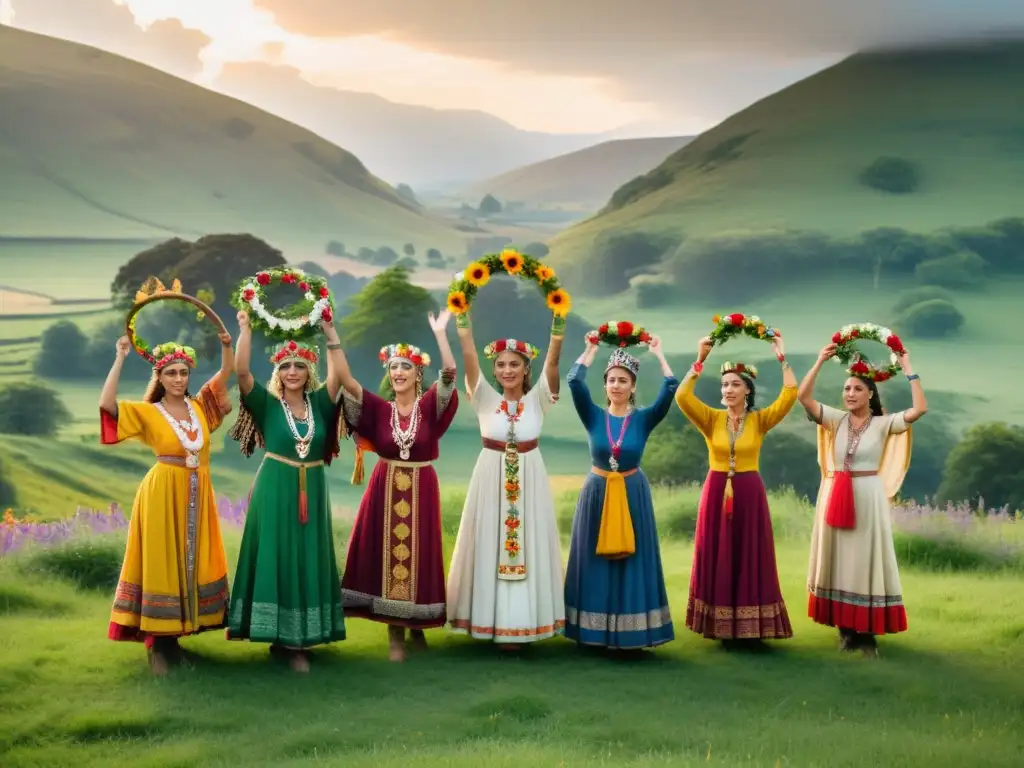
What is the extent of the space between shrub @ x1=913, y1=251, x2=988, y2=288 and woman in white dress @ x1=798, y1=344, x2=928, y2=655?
919cm

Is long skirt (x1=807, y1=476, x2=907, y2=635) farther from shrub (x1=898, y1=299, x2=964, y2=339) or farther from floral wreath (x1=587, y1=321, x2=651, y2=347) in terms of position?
shrub (x1=898, y1=299, x2=964, y2=339)

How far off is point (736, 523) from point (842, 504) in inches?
22.0

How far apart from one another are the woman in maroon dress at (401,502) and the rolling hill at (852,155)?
9.73m

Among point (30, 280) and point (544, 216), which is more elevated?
point (544, 216)

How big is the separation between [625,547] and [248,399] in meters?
2.03

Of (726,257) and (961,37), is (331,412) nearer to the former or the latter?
(726,257)

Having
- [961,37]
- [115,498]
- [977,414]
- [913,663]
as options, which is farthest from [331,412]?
[961,37]

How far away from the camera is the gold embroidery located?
20.1ft

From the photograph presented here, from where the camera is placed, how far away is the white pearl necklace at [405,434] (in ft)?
20.0

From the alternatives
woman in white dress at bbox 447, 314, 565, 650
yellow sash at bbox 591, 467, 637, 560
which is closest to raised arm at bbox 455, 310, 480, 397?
woman in white dress at bbox 447, 314, 565, 650

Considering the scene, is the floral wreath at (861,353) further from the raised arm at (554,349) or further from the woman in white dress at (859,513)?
the raised arm at (554,349)

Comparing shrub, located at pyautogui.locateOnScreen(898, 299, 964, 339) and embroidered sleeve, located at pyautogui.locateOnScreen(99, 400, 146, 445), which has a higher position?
shrub, located at pyautogui.locateOnScreen(898, 299, 964, 339)

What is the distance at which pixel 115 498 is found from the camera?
1218 centimetres

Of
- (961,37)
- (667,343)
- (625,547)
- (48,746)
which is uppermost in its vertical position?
(961,37)
